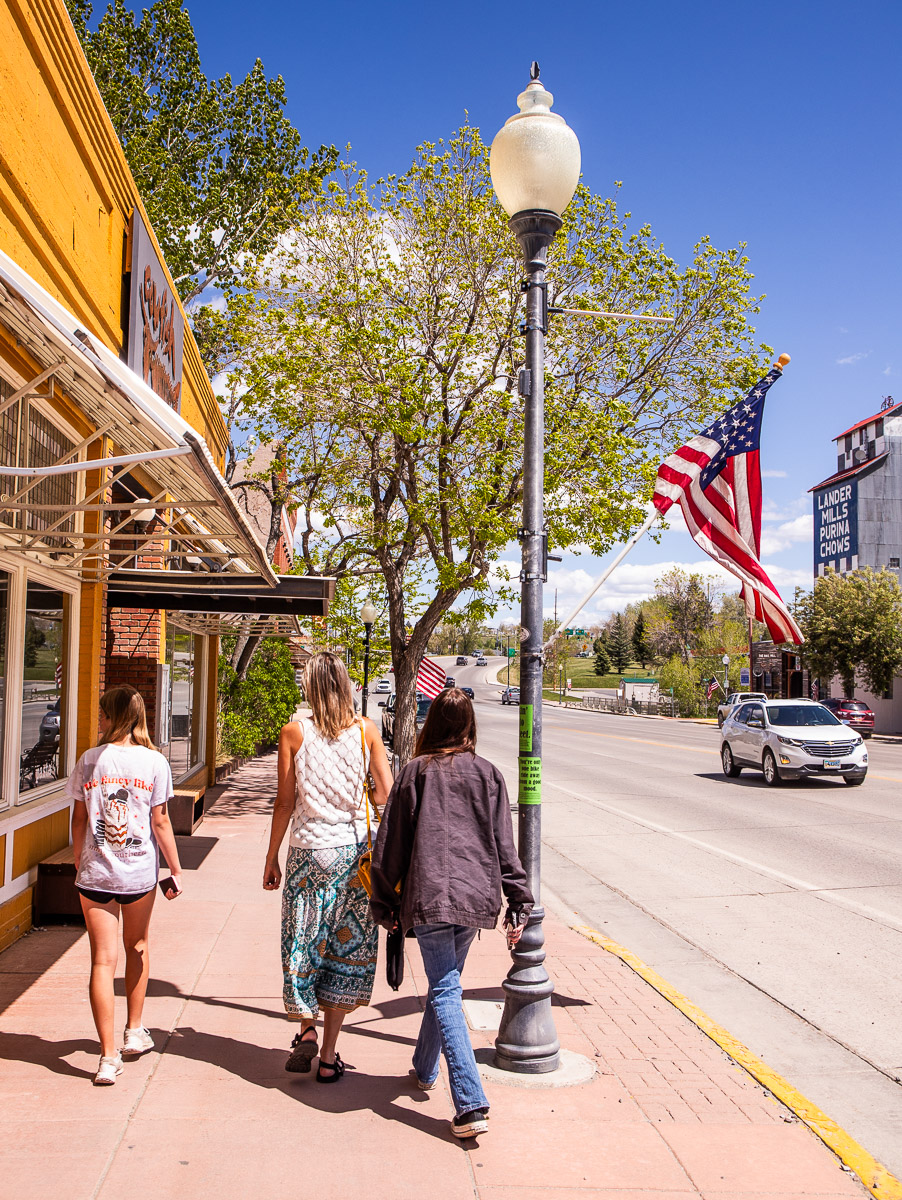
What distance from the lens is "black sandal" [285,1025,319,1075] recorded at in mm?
4465

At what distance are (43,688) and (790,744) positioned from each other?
13.8 m

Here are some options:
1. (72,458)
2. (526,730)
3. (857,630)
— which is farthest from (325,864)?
(857,630)

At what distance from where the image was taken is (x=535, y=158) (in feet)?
16.8

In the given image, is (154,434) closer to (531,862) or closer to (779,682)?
(531,862)

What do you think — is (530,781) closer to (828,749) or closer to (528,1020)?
(528,1020)

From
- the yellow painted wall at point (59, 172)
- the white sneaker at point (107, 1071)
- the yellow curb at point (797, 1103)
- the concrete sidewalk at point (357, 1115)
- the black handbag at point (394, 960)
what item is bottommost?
the yellow curb at point (797, 1103)

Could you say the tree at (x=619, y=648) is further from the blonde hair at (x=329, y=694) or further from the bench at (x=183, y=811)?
the blonde hair at (x=329, y=694)

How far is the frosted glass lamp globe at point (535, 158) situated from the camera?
511 centimetres

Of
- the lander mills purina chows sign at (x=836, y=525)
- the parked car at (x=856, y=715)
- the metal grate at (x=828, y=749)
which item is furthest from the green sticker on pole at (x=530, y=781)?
the lander mills purina chows sign at (x=836, y=525)

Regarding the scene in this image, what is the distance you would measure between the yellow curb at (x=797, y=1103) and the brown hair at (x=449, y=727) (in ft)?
7.00

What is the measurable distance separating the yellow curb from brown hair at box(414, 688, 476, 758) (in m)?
2.13

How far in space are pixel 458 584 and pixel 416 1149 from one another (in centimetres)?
1130

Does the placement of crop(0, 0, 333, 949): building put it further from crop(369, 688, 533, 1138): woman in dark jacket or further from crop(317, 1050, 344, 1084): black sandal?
crop(317, 1050, 344, 1084): black sandal

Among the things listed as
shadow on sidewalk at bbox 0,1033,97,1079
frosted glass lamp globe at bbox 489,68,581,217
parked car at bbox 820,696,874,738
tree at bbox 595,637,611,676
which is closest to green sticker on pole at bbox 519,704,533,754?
shadow on sidewalk at bbox 0,1033,97,1079
